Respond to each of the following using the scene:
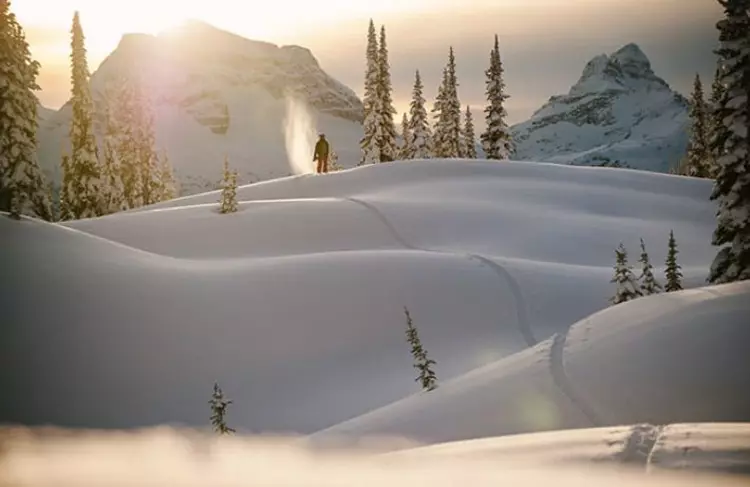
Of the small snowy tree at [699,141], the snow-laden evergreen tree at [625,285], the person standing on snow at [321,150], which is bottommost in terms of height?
the snow-laden evergreen tree at [625,285]

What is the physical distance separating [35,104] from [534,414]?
3565cm

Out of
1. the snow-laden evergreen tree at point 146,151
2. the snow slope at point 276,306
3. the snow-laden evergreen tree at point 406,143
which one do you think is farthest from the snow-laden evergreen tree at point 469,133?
the snow slope at point 276,306

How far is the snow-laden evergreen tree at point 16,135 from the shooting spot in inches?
1267

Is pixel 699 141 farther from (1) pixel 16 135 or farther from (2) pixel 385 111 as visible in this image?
(1) pixel 16 135

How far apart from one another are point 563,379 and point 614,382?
572mm

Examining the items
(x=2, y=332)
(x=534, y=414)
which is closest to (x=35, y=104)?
(x=2, y=332)

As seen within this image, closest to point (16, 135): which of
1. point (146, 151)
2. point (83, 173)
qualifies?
point (83, 173)

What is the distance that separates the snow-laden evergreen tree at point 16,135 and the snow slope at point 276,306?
404 inches

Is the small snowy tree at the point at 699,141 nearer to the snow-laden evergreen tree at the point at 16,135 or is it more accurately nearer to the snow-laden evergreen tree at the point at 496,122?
the snow-laden evergreen tree at the point at 496,122

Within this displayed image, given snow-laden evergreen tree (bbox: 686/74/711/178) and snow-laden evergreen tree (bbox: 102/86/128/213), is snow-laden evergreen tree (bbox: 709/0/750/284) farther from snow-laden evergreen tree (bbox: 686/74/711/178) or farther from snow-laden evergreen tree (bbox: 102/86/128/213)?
snow-laden evergreen tree (bbox: 686/74/711/178)

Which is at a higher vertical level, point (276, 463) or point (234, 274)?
point (234, 274)

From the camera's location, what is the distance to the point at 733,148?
16.5m

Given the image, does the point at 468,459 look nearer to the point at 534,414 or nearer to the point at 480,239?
the point at 534,414

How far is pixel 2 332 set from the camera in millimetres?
12492
